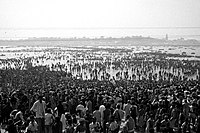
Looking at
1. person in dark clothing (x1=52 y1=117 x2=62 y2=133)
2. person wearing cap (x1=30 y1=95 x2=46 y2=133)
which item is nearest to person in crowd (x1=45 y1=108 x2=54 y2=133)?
person in dark clothing (x1=52 y1=117 x2=62 y2=133)

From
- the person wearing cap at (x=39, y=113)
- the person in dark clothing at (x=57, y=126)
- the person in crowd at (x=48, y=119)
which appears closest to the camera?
the person in dark clothing at (x=57, y=126)

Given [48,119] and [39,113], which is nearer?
[48,119]

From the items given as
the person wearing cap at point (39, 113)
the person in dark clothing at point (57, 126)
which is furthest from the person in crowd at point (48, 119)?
the person wearing cap at point (39, 113)

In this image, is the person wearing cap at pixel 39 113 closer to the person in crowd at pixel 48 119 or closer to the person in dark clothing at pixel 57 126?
the person in crowd at pixel 48 119

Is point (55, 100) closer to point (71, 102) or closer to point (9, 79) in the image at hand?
point (71, 102)

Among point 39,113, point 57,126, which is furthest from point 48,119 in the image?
point 39,113

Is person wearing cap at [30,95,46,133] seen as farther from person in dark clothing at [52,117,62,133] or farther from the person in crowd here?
person in dark clothing at [52,117,62,133]

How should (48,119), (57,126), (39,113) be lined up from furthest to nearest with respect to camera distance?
(39,113) < (48,119) < (57,126)

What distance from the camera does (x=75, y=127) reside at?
934cm

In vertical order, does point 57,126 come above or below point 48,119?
below

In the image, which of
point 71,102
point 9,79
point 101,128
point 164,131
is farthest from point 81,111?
point 9,79

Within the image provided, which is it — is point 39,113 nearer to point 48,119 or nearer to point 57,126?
point 48,119

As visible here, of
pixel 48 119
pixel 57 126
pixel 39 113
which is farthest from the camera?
pixel 39 113

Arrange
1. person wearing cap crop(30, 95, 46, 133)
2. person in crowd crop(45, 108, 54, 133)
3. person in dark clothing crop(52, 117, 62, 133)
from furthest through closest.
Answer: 1. person wearing cap crop(30, 95, 46, 133)
2. person in crowd crop(45, 108, 54, 133)
3. person in dark clothing crop(52, 117, 62, 133)
